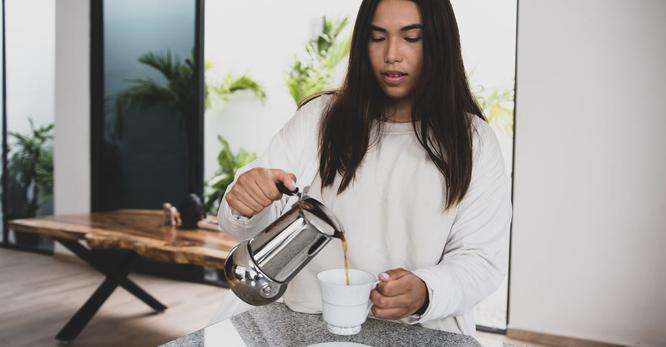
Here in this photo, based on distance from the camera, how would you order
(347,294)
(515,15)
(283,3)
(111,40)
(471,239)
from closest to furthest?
1. (347,294)
2. (471,239)
3. (515,15)
4. (283,3)
5. (111,40)

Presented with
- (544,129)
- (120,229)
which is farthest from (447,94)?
(120,229)

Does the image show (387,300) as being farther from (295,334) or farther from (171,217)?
(171,217)

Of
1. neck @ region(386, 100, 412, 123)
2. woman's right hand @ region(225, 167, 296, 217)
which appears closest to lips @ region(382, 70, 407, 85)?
neck @ region(386, 100, 412, 123)

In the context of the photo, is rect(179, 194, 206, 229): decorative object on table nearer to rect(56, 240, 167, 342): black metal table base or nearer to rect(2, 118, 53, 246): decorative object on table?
rect(56, 240, 167, 342): black metal table base

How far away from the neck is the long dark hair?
0.06 ft

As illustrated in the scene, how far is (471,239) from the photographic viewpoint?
1287 mm

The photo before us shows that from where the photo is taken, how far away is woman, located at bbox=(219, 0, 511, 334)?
130 cm

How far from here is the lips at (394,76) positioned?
1.36m

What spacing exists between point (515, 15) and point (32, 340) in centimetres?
308

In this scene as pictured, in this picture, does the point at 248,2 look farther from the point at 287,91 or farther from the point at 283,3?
the point at 287,91

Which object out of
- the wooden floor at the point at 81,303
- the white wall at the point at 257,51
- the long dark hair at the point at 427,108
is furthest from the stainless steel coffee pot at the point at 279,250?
the white wall at the point at 257,51

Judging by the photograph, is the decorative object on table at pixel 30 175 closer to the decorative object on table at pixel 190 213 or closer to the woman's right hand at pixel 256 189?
the decorative object on table at pixel 190 213

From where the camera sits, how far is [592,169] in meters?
3.08

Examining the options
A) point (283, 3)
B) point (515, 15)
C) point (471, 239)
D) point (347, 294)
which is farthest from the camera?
point (283, 3)
